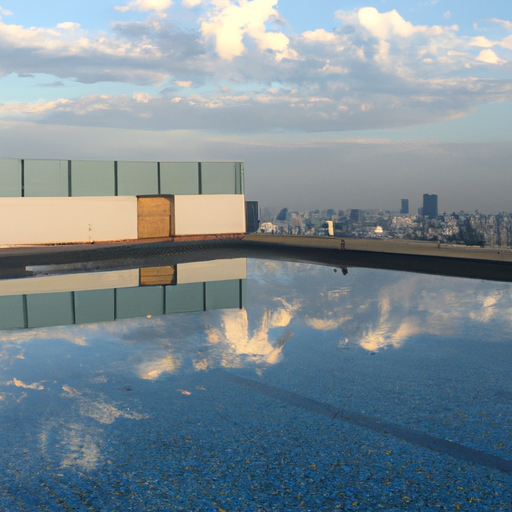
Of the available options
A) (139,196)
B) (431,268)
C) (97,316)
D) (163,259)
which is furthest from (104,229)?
(97,316)

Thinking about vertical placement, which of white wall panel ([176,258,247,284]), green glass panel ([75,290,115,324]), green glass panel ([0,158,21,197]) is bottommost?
green glass panel ([75,290,115,324])

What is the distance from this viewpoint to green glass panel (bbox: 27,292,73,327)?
10.9 metres

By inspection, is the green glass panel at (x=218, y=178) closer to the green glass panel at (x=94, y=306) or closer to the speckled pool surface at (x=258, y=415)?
the green glass panel at (x=94, y=306)

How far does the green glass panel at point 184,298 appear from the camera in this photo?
12188mm

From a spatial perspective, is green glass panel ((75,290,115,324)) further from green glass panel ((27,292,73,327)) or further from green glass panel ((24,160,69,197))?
green glass panel ((24,160,69,197))

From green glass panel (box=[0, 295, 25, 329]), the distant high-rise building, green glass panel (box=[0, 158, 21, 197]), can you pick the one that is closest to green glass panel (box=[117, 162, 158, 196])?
green glass panel (box=[0, 158, 21, 197])

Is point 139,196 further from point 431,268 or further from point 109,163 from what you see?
point 431,268

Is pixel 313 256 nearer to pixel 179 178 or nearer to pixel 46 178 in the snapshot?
pixel 179 178

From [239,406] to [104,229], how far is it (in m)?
28.2

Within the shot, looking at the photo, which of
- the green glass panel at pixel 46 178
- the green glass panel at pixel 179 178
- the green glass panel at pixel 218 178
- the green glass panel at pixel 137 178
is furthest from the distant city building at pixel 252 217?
the green glass panel at pixel 46 178

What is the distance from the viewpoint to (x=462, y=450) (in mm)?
4863

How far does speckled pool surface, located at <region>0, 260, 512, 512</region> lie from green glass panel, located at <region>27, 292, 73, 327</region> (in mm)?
775

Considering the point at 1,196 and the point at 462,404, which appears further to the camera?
the point at 1,196

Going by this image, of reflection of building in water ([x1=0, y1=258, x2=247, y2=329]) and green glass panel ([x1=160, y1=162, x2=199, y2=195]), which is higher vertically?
green glass panel ([x1=160, y1=162, x2=199, y2=195])
